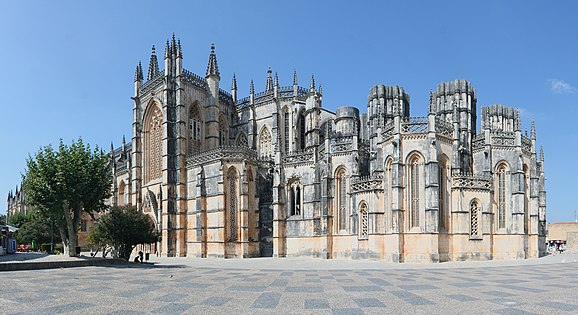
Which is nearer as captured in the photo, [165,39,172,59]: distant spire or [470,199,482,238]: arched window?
[470,199,482,238]: arched window

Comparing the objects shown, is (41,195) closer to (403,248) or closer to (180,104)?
(180,104)

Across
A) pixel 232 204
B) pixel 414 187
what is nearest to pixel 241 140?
pixel 232 204

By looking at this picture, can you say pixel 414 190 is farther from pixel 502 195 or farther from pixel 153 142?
pixel 153 142

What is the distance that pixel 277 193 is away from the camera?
46.4 metres

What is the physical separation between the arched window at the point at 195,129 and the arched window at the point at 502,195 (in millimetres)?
31590

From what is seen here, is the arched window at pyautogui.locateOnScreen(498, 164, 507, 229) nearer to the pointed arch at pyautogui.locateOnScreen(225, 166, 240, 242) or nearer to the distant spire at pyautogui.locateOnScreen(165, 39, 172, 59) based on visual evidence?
the pointed arch at pyautogui.locateOnScreen(225, 166, 240, 242)

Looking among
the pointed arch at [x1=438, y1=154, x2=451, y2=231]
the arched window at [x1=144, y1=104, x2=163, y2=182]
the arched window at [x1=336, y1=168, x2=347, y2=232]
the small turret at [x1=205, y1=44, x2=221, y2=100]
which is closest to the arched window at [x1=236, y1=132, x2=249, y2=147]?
the small turret at [x1=205, y1=44, x2=221, y2=100]

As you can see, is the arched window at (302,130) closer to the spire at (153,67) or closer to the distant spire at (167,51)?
the distant spire at (167,51)

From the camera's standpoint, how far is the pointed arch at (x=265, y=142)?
187ft

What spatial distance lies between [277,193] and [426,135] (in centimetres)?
1655

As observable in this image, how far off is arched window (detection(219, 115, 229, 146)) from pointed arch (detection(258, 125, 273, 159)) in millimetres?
4597

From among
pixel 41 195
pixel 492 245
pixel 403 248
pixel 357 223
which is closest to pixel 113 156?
pixel 41 195

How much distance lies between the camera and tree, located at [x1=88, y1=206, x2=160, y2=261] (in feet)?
113

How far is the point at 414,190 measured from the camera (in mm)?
36156
